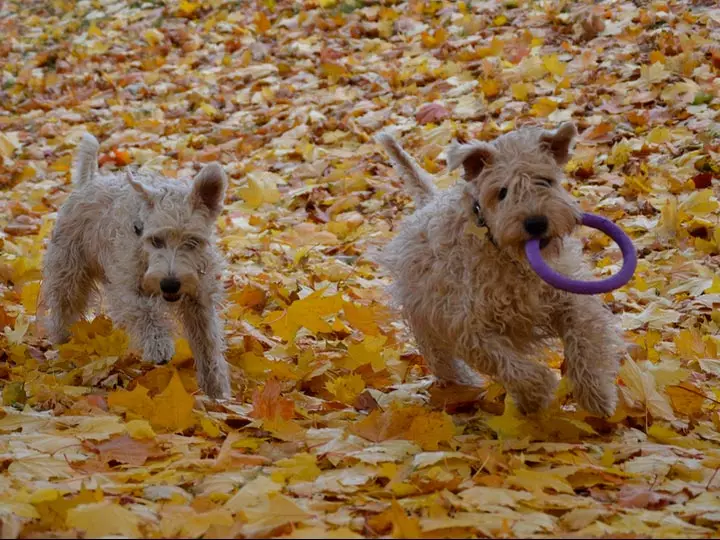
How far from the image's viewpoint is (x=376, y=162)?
9.94 m

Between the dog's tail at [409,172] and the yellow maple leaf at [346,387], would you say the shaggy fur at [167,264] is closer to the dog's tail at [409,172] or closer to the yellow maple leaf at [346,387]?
the yellow maple leaf at [346,387]

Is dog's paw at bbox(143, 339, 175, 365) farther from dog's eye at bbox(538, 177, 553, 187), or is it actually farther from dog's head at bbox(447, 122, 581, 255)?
dog's eye at bbox(538, 177, 553, 187)

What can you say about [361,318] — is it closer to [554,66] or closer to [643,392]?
[643,392]

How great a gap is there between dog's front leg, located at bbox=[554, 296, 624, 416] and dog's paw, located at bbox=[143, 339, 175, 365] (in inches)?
84.2

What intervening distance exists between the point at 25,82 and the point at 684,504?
12.7 meters

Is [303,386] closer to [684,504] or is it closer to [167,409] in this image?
[167,409]

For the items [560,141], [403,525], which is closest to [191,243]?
[560,141]

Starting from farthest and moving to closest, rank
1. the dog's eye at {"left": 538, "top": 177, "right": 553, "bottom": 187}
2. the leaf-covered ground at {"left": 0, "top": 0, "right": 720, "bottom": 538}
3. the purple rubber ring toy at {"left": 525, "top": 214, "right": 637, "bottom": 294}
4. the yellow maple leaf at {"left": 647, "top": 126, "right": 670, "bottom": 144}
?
the yellow maple leaf at {"left": 647, "top": 126, "right": 670, "bottom": 144}, the dog's eye at {"left": 538, "top": 177, "right": 553, "bottom": 187}, the purple rubber ring toy at {"left": 525, "top": 214, "right": 637, "bottom": 294}, the leaf-covered ground at {"left": 0, "top": 0, "right": 720, "bottom": 538}

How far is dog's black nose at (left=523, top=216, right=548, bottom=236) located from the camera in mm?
4387

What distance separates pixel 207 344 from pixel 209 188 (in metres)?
0.84

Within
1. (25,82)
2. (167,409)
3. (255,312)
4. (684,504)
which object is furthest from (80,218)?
(25,82)

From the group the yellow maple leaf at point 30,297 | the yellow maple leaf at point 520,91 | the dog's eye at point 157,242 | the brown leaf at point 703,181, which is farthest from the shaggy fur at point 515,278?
the yellow maple leaf at point 520,91

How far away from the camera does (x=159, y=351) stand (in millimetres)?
5664

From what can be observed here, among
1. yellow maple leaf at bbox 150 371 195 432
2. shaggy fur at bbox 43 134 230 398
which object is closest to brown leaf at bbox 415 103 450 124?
shaggy fur at bbox 43 134 230 398
